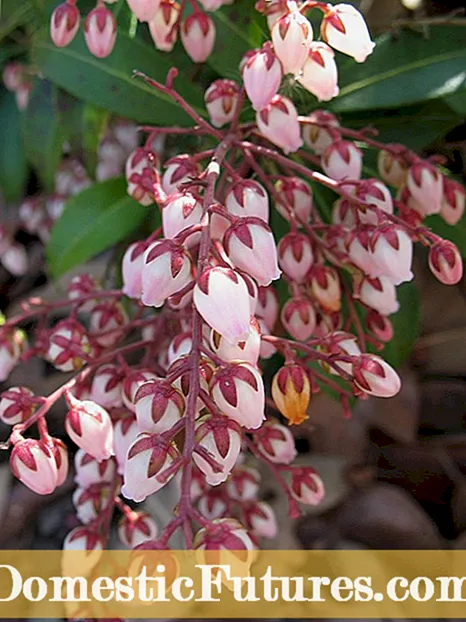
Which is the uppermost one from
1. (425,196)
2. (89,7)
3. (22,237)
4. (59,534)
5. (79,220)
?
(89,7)

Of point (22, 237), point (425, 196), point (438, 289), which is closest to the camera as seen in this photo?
point (425, 196)

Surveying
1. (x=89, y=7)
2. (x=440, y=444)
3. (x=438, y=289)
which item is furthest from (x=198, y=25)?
(x=440, y=444)

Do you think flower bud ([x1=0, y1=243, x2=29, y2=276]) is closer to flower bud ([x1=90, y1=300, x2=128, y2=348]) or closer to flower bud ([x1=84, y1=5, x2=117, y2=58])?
flower bud ([x1=90, y1=300, x2=128, y2=348])

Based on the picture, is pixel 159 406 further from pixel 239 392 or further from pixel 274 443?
pixel 274 443

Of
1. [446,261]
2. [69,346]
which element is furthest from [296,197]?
[69,346]

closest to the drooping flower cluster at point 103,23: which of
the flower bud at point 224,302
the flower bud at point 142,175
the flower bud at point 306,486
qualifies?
the flower bud at point 142,175

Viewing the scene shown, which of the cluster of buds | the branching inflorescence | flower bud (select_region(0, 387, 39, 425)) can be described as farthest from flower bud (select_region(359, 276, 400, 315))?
the cluster of buds

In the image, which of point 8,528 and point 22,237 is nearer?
point 8,528

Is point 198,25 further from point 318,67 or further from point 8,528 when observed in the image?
point 8,528
